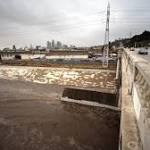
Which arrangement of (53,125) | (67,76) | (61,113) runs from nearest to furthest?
(53,125) < (61,113) < (67,76)

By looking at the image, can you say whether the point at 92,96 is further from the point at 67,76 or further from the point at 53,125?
the point at 67,76

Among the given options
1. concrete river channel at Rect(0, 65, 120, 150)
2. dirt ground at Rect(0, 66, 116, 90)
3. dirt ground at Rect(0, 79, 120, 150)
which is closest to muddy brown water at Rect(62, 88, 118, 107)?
concrete river channel at Rect(0, 65, 120, 150)

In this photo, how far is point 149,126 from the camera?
2.28m

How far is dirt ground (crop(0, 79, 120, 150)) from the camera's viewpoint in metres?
8.90

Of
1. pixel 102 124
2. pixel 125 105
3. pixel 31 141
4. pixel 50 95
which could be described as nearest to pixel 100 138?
pixel 102 124

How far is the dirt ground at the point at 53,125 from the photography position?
8.90 metres

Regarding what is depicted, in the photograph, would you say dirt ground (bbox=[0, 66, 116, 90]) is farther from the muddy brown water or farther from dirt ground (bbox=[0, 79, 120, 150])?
dirt ground (bbox=[0, 79, 120, 150])

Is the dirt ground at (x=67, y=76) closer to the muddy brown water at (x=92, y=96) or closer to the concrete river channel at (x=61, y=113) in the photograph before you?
the concrete river channel at (x=61, y=113)

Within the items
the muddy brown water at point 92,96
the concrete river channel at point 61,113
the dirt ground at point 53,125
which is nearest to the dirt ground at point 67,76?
the concrete river channel at point 61,113

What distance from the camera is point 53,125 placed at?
11094 millimetres

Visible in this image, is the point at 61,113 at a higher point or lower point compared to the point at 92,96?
lower

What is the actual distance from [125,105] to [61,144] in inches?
200

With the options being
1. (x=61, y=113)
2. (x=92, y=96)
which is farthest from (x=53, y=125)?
(x=92, y=96)

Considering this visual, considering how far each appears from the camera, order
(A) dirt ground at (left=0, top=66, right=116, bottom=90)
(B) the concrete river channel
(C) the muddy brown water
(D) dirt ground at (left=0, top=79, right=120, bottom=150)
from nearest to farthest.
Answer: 1. (D) dirt ground at (left=0, top=79, right=120, bottom=150)
2. (B) the concrete river channel
3. (C) the muddy brown water
4. (A) dirt ground at (left=0, top=66, right=116, bottom=90)
